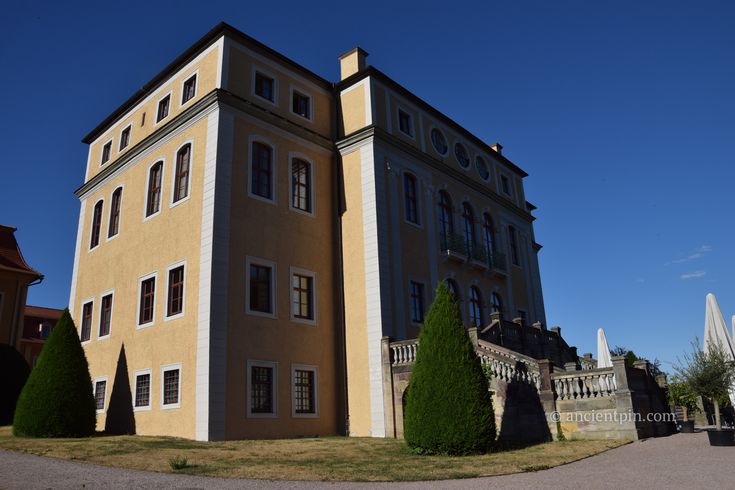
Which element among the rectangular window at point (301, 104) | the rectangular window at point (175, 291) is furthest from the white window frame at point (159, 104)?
the rectangular window at point (175, 291)

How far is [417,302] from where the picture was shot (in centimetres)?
2400

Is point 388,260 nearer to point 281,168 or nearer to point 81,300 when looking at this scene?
point 281,168

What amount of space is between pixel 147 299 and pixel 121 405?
3.85 m

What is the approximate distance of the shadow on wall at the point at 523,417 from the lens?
645 inches

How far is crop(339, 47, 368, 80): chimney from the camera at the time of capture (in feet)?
86.3

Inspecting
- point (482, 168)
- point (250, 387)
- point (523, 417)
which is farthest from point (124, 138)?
→ point (523, 417)

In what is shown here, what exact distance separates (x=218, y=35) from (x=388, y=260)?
34.3 feet

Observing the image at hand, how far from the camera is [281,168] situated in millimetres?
22562

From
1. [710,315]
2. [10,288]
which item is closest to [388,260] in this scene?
[710,315]

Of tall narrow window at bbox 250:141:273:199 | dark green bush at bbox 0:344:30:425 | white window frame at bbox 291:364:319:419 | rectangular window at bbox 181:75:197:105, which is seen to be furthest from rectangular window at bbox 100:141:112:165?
white window frame at bbox 291:364:319:419

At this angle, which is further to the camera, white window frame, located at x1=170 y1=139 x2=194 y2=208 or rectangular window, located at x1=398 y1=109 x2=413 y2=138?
rectangular window, located at x1=398 y1=109 x2=413 y2=138

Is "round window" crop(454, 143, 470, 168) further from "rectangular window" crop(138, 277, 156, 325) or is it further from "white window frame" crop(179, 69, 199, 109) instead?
"rectangular window" crop(138, 277, 156, 325)

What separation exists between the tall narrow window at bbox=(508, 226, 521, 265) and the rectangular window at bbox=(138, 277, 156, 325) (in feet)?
64.5

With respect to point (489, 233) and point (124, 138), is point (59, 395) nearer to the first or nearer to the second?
point (124, 138)
